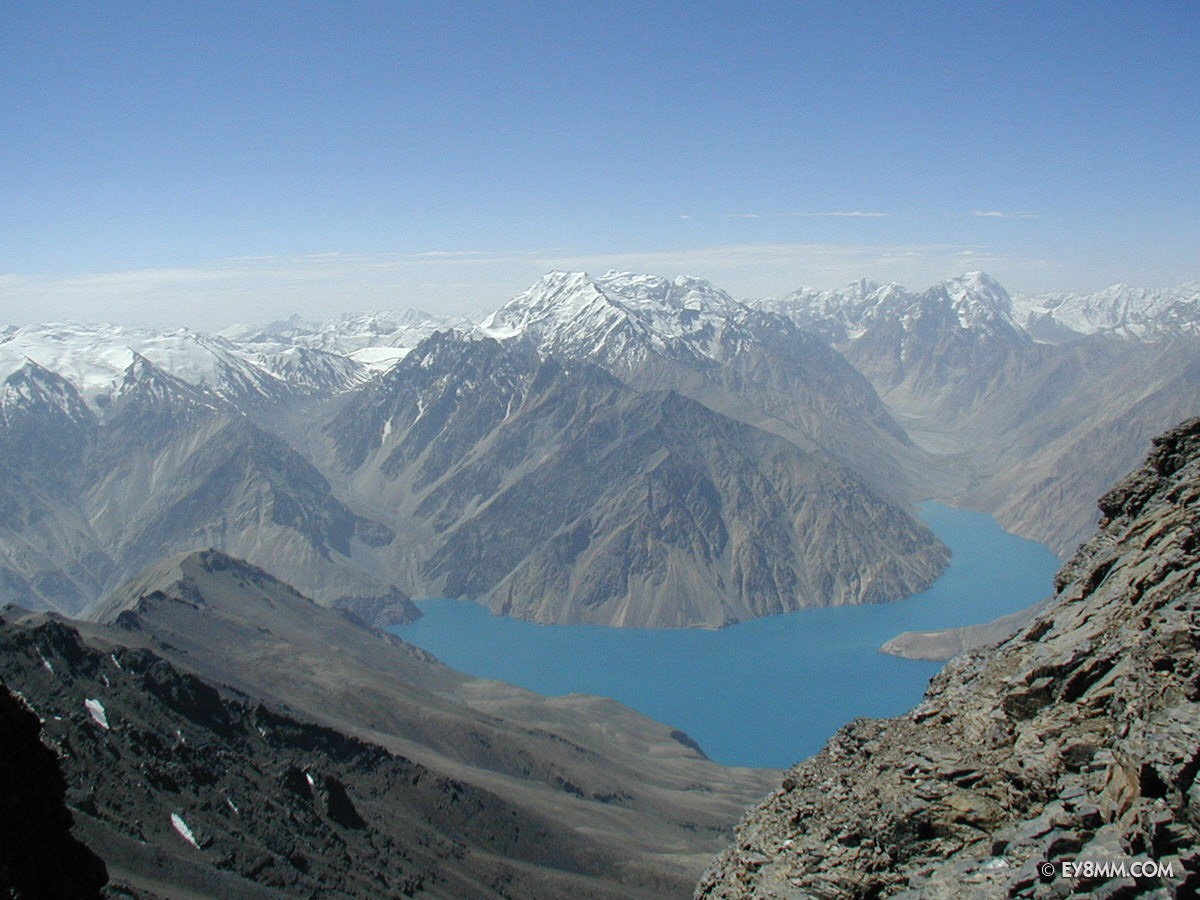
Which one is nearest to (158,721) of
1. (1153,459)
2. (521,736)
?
(521,736)

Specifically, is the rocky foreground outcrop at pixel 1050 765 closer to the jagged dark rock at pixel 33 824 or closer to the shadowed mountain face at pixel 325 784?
the jagged dark rock at pixel 33 824

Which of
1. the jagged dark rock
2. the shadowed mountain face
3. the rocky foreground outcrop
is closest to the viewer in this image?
the rocky foreground outcrop

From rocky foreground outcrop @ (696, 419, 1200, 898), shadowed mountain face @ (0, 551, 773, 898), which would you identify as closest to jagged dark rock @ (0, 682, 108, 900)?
rocky foreground outcrop @ (696, 419, 1200, 898)

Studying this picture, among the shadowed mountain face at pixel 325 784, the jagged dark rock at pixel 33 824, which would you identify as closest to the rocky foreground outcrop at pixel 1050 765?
the jagged dark rock at pixel 33 824

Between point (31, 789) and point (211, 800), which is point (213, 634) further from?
point (31, 789)

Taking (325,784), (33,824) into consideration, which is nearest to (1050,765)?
(33,824)

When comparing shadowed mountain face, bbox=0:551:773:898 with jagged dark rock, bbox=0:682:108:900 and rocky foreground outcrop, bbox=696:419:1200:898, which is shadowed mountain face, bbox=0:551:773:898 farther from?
rocky foreground outcrop, bbox=696:419:1200:898

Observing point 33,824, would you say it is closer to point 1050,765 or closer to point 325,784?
point 1050,765
